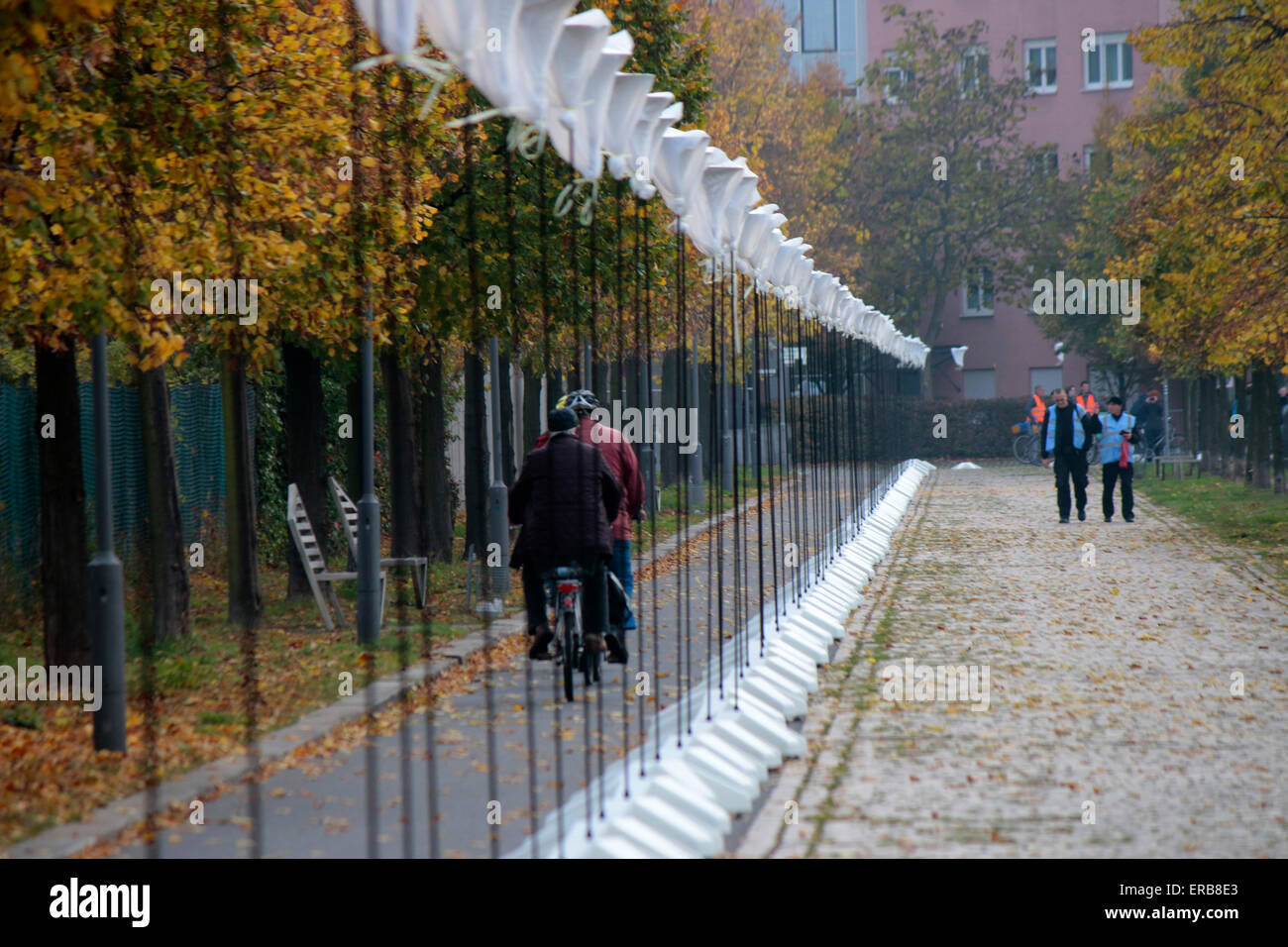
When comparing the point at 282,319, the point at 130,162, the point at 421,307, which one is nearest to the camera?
the point at 130,162

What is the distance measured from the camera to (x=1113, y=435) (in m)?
24.9

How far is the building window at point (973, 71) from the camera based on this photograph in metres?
54.0

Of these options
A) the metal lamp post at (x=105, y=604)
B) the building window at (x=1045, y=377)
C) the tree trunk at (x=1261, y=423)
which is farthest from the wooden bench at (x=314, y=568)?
the building window at (x=1045, y=377)

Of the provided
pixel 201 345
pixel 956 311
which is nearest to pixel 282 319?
pixel 201 345

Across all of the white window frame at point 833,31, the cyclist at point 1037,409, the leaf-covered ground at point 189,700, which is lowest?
the leaf-covered ground at point 189,700

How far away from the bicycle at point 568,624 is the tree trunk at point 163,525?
3431mm

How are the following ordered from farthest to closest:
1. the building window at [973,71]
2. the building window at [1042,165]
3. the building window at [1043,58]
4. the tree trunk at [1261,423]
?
1. the building window at [1043,58]
2. the building window at [1042,165]
3. the building window at [973,71]
4. the tree trunk at [1261,423]

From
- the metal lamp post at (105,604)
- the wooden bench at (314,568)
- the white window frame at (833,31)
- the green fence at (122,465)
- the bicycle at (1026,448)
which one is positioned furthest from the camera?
the white window frame at (833,31)

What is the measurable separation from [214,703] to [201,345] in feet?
21.2

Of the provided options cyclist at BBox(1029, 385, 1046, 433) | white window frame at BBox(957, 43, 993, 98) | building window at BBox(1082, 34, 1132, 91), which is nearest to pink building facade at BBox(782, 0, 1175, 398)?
building window at BBox(1082, 34, 1132, 91)

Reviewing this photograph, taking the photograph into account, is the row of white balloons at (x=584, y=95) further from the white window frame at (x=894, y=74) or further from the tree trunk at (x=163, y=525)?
the white window frame at (x=894, y=74)

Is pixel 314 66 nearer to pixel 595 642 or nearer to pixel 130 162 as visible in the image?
pixel 130 162

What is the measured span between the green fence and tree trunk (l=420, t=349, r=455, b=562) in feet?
6.84

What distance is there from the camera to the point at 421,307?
14.9 meters
